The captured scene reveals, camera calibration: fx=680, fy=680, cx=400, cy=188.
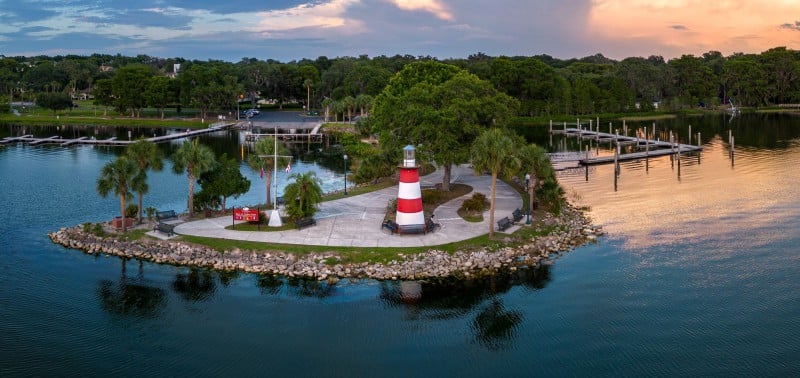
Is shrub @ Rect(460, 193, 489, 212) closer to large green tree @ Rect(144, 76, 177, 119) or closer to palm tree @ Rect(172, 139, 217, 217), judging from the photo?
palm tree @ Rect(172, 139, 217, 217)

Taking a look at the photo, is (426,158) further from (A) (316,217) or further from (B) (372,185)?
(A) (316,217)

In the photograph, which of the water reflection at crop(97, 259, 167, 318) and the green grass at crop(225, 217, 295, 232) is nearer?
the water reflection at crop(97, 259, 167, 318)

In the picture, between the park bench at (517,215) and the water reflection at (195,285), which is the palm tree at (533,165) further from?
the water reflection at (195,285)

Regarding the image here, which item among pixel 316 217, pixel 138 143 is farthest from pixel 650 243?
pixel 138 143

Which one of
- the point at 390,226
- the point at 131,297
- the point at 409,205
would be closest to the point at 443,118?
the point at 409,205

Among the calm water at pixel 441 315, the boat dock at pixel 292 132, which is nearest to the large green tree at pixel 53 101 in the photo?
the boat dock at pixel 292 132

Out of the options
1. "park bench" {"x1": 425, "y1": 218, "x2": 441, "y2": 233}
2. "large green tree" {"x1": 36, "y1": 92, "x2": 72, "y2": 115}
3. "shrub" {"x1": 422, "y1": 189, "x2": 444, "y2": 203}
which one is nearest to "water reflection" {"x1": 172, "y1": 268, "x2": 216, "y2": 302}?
"park bench" {"x1": 425, "y1": 218, "x2": 441, "y2": 233}
